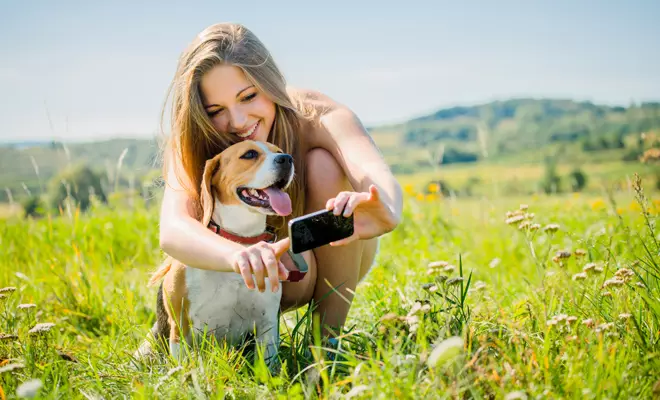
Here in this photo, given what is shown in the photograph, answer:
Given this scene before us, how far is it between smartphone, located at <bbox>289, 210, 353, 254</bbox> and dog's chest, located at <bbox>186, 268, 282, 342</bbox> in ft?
1.98

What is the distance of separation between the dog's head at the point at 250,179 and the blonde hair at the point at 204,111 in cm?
13

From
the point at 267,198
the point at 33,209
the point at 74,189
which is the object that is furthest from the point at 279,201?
the point at 33,209

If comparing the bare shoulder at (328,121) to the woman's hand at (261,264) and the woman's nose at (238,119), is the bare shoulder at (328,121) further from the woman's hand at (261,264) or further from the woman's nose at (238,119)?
the woman's hand at (261,264)

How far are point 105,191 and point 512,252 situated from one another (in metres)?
3.95

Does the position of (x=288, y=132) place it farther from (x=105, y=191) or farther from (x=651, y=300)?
(x=105, y=191)

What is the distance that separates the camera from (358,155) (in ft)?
8.41

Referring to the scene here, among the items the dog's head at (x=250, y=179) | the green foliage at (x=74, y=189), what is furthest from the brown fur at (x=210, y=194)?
the green foliage at (x=74, y=189)

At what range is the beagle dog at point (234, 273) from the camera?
2418 millimetres

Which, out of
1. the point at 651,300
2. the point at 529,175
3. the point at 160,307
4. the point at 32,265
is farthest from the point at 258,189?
the point at 529,175

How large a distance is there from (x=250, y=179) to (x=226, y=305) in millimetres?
536

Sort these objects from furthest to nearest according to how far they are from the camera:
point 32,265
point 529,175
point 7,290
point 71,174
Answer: point 529,175
point 71,174
point 32,265
point 7,290

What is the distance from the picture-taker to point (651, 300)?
87.4 inches

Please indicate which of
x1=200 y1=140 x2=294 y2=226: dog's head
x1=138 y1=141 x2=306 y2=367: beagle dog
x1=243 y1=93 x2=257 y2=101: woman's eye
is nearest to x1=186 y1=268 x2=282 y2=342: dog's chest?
x1=138 y1=141 x2=306 y2=367: beagle dog

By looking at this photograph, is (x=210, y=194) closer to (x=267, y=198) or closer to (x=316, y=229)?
(x=267, y=198)
